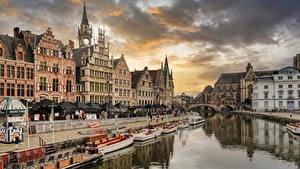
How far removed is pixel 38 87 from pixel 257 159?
119 ft

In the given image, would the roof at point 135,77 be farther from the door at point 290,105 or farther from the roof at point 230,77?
the roof at point 230,77

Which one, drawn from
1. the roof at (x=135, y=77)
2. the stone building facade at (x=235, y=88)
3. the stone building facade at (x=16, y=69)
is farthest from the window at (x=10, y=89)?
the stone building facade at (x=235, y=88)

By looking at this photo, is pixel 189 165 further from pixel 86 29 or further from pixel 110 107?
pixel 86 29

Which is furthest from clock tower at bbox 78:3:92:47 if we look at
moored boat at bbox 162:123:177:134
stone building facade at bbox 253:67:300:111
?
stone building facade at bbox 253:67:300:111

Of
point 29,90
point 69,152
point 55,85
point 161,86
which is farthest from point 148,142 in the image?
point 161,86

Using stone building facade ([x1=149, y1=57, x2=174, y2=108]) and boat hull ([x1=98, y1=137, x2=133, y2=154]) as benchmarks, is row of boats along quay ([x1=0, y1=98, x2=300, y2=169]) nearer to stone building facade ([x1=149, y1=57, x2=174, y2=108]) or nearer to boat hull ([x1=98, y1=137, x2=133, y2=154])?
boat hull ([x1=98, y1=137, x2=133, y2=154])

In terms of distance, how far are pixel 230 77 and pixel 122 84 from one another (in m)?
103

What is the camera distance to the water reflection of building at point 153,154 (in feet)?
80.1

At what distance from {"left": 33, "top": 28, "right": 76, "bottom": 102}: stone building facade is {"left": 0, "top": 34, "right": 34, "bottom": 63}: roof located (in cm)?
151

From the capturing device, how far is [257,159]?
25.6 metres

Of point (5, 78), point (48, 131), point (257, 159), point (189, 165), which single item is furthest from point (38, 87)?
point (257, 159)

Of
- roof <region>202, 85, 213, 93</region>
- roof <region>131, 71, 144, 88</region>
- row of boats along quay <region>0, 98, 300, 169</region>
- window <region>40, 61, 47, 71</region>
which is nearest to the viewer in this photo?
row of boats along quay <region>0, 98, 300, 169</region>

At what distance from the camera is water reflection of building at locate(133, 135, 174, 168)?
961 inches

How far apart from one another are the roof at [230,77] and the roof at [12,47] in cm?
12775
